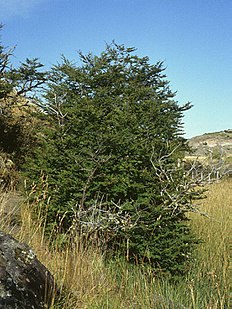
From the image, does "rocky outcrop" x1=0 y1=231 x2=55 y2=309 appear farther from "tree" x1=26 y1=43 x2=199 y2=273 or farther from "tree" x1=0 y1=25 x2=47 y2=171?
"tree" x1=0 y1=25 x2=47 y2=171

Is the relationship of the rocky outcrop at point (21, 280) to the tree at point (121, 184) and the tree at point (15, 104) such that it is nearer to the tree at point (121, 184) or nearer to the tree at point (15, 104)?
the tree at point (121, 184)

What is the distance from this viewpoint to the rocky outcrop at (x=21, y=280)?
7.59 feet

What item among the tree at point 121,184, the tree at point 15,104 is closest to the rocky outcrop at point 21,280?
the tree at point 121,184

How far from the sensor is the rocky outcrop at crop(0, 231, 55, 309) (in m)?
2.31

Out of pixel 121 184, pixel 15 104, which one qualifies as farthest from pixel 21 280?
pixel 15 104

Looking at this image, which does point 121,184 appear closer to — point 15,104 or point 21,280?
point 21,280

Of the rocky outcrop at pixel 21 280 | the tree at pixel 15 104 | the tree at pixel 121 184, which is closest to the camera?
the rocky outcrop at pixel 21 280

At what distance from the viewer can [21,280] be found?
2.45 m

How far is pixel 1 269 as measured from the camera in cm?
238

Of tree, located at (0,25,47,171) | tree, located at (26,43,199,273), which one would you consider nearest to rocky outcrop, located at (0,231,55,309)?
tree, located at (26,43,199,273)

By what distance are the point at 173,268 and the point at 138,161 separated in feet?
4.80

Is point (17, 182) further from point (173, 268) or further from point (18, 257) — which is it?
point (18, 257)

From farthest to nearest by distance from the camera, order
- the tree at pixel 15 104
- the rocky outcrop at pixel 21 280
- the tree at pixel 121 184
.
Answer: the tree at pixel 15 104 → the tree at pixel 121 184 → the rocky outcrop at pixel 21 280

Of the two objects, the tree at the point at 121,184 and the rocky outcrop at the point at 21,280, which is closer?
the rocky outcrop at the point at 21,280
